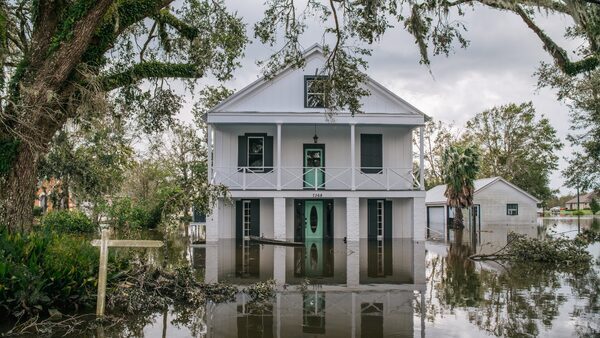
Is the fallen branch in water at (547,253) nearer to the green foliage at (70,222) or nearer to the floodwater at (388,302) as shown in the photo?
the floodwater at (388,302)

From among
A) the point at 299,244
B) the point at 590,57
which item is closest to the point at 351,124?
the point at 299,244

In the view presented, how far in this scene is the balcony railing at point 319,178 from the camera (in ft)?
69.9

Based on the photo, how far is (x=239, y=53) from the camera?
562 inches

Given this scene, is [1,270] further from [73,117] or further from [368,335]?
[368,335]

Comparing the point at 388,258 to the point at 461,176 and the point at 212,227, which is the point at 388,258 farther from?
the point at 461,176

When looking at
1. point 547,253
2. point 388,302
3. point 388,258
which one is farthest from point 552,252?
point 388,302

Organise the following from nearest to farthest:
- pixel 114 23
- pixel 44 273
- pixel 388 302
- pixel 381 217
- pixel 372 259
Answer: pixel 44 273 → pixel 388 302 → pixel 114 23 → pixel 372 259 → pixel 381 217

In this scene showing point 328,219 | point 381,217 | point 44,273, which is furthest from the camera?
point 381,217

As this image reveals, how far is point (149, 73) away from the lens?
12.1 metres

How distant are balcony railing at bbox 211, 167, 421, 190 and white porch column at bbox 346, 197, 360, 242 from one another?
0.70 metres

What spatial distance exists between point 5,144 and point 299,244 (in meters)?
11.9

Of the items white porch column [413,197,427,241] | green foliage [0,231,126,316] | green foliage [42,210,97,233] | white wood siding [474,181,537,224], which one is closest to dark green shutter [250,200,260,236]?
white porch column [413,197,427,241]

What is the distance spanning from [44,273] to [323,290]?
4.99 meters

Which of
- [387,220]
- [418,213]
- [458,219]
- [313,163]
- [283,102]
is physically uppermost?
[283,102]
